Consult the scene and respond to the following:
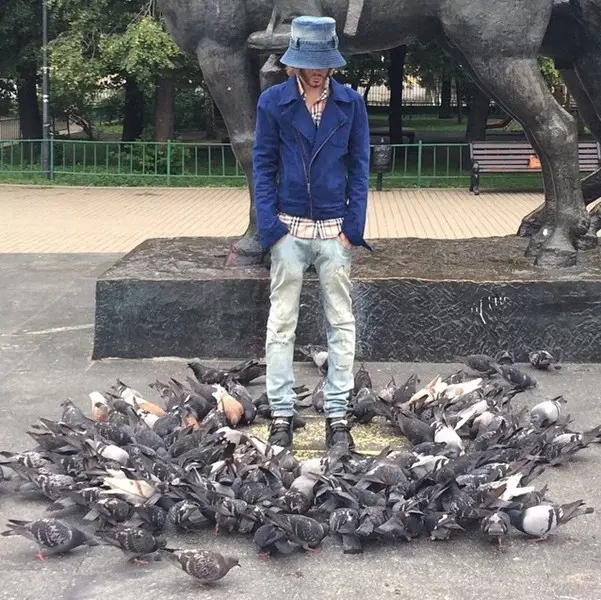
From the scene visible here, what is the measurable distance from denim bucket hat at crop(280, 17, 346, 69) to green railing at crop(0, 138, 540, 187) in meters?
14.9

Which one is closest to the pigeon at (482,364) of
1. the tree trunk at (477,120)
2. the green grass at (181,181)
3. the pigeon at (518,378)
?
the pigeon at (518,378)

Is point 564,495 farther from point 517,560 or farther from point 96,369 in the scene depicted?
point 96,369

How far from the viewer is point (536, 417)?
13.2ft

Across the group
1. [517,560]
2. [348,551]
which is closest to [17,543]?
[348,551]

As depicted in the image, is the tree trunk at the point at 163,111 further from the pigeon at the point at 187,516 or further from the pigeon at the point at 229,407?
the pigeon at the point at 187,516

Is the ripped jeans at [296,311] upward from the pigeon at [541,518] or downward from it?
upward

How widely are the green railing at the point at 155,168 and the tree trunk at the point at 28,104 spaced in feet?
7.62

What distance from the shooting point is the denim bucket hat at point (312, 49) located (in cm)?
354

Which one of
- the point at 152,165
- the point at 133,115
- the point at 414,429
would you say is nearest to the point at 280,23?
the point at 414,429

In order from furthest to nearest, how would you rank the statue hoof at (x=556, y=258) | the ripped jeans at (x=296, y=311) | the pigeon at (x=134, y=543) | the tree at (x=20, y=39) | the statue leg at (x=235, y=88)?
the tree at (x=20, y=39)
the statue hoof at (x=556, y=258)
the statue leg at (x=235, y=88)
the ripped jeans at (x=296, y=311)
the pigeon at (x=134, y=543)

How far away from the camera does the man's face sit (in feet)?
11.8

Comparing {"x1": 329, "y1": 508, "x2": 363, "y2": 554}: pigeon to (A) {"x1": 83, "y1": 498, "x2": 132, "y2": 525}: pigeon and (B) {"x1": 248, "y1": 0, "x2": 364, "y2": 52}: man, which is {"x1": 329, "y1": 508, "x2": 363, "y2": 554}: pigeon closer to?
(A) {"x1": 83, "y1": 498, "x2": 132, "y2": 525}: pigeon

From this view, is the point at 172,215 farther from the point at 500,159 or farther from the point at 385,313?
the point at 385,313

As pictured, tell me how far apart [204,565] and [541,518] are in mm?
1119
